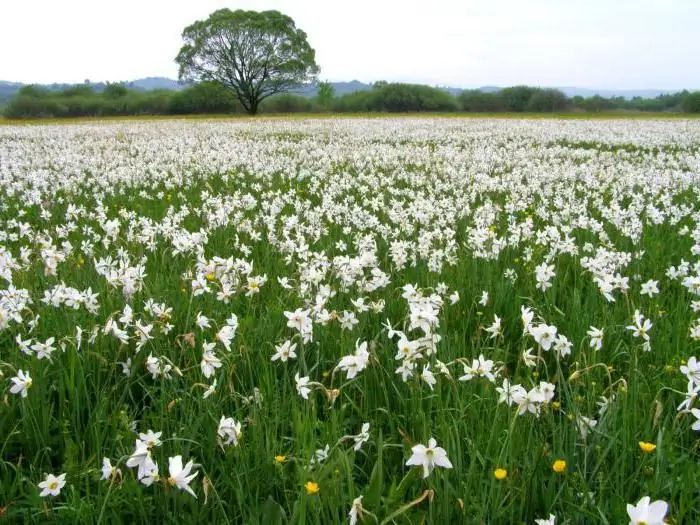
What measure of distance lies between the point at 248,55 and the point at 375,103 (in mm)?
16312

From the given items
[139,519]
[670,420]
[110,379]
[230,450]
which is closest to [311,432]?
[230,450]

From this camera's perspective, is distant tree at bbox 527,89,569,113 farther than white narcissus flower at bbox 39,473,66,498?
Yes

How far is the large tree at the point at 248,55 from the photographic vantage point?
67375mm

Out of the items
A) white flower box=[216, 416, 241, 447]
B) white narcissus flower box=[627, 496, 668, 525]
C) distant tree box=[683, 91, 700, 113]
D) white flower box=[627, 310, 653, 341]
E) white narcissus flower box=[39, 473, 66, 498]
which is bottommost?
white narcissus flower box=[39, 473, 66, 498]

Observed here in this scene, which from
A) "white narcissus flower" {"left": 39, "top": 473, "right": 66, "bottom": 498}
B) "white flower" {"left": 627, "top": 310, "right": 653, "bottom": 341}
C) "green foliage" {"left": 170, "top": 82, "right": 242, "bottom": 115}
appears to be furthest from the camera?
"green foliage" {"left": 170, "top": 82, "right": 242, "bottom": 115}

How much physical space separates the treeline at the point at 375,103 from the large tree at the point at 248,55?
3125mm

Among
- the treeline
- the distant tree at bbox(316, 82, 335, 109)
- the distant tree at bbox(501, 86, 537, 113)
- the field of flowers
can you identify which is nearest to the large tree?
the treeline

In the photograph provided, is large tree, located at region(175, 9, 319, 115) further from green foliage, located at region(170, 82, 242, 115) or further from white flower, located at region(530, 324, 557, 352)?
white flower, located at region(530, 324, 557, 352)

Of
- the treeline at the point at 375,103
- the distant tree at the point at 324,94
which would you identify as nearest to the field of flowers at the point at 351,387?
the treeline at the point at 375,103

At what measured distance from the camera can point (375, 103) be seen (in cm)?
7288

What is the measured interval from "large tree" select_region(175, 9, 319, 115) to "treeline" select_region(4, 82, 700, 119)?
3125mm

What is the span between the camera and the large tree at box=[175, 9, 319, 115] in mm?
67375

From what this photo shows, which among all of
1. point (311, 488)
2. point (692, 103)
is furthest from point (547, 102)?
point (311, 488)

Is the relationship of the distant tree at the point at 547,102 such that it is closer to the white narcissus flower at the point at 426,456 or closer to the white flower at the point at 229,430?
the white flower at the point at 229,430
